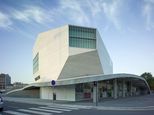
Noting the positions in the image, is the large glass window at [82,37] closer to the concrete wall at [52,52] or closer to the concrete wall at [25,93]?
the concrete wall at [52,52]

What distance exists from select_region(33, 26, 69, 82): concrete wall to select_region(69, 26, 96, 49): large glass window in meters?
1.19

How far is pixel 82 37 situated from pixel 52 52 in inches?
280

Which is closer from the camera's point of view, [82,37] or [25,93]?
[82,37]

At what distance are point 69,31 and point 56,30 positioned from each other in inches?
178

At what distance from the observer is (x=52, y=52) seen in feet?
163

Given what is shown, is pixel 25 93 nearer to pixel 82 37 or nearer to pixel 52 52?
pixel 52 52

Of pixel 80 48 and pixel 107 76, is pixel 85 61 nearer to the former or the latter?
pixel 80 48

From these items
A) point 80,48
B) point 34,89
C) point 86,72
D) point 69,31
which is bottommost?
point 34,89

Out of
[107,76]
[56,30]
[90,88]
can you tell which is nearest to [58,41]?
[56,30]

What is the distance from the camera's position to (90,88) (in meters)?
36.4

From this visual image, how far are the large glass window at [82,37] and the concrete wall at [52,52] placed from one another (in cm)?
119

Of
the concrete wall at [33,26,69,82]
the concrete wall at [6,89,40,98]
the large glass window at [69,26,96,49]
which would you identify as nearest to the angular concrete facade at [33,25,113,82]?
the concrete wall at [33,26,69,82]

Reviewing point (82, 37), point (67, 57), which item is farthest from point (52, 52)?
point (82, 37)

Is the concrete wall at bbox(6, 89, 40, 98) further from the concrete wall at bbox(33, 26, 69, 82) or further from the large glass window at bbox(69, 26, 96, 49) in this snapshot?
the large glass window at bbox(69, 26, 96, 49)
